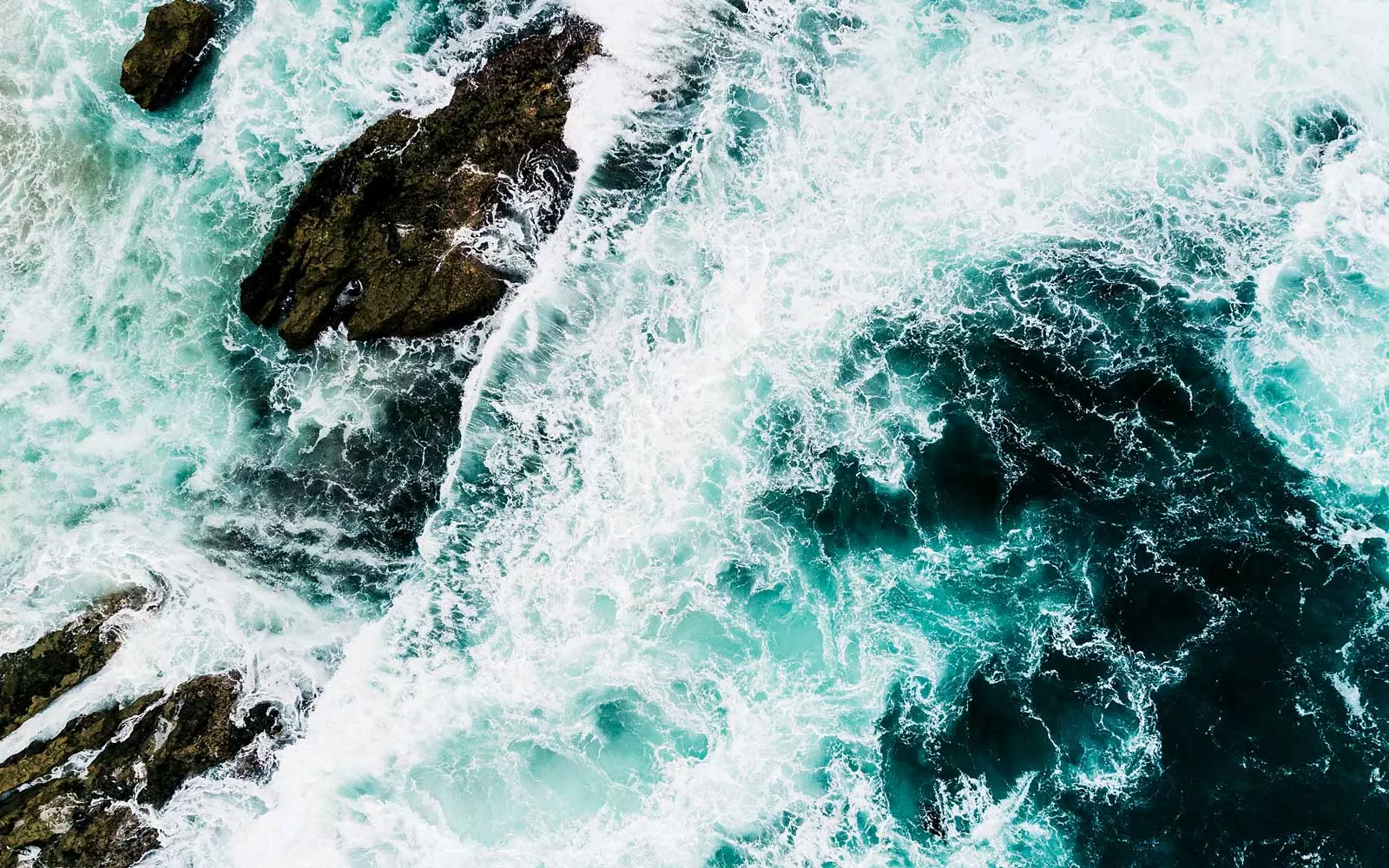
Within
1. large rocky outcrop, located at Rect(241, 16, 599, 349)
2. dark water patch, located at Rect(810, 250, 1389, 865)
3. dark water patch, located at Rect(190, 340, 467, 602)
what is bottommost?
dark water patch, located at Rect(810, 250, 1389, 865)

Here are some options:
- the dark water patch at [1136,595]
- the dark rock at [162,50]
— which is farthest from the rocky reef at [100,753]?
the dark water patch at [1136,595]

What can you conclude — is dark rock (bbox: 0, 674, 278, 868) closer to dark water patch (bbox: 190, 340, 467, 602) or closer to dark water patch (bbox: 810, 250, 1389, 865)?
dark water patch (bbox: 190, 340, 467, 602)

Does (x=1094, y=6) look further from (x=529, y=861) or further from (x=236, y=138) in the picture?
(x=529, y=861)

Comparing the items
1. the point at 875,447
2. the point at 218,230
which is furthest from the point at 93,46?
the point at 875,447

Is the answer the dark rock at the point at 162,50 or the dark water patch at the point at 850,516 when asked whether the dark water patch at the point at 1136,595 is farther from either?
the dark rock at the point at 162,50

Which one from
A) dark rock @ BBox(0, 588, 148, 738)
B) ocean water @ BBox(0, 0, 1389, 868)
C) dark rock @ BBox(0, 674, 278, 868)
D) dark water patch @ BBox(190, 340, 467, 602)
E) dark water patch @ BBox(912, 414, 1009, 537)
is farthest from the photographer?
dark water patch @ BBox(190, 340, 467, 602)

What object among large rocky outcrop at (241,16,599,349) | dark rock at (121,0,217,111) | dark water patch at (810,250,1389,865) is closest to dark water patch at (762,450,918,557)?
dark water patch at (810,250,1389,865)

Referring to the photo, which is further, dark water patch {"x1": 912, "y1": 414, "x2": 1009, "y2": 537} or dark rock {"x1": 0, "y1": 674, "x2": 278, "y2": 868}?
dark water patch {"x1": 912, "y1": 414, "x2": 1009, "y2": 537}

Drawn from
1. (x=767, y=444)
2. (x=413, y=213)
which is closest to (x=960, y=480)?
(x=767, y=444)
